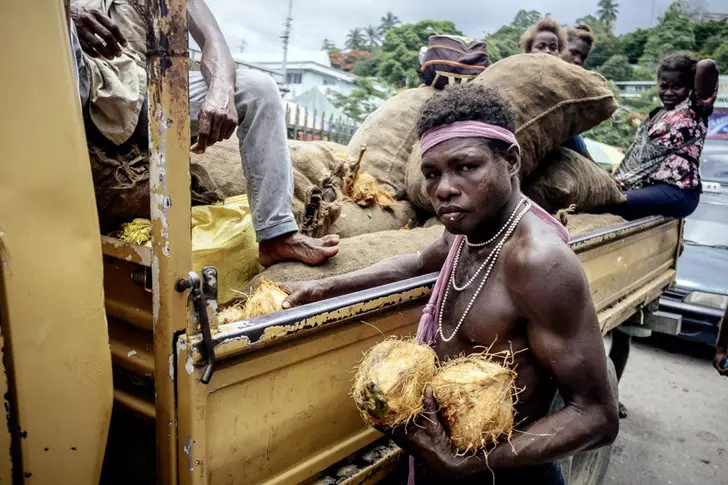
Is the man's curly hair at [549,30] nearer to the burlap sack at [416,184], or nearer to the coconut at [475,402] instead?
the burlap sack at [416,184]

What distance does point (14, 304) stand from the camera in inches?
37.9

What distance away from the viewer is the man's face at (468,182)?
158 cm

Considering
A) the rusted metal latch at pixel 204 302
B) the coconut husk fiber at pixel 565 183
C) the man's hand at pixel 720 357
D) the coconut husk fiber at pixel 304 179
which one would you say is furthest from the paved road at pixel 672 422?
the rusted metal latch at pixel 204 302

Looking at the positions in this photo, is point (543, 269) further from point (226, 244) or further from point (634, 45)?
point (634, 45)

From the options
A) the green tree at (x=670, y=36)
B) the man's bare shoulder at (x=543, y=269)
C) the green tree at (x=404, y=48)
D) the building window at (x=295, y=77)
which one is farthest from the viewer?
the building window at (x=295, y=77)

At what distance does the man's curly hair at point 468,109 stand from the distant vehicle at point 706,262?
5164 millimetres

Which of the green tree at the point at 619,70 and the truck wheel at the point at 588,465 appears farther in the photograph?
the green tree at the point at 619,70

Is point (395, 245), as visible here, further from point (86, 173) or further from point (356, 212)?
point (86, 173)

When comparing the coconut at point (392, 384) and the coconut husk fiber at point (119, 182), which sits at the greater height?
the coconut husk fiber at point (119, 182)

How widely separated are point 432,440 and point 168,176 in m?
0.95

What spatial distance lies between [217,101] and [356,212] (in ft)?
4.55

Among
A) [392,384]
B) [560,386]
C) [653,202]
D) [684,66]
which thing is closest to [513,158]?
[560,386]

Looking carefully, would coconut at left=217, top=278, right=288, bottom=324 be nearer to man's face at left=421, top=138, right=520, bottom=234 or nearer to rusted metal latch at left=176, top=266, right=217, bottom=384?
rusted metal latch at left=176, top=266, right=217, bottom=384

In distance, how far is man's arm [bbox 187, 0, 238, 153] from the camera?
1.66 metres
